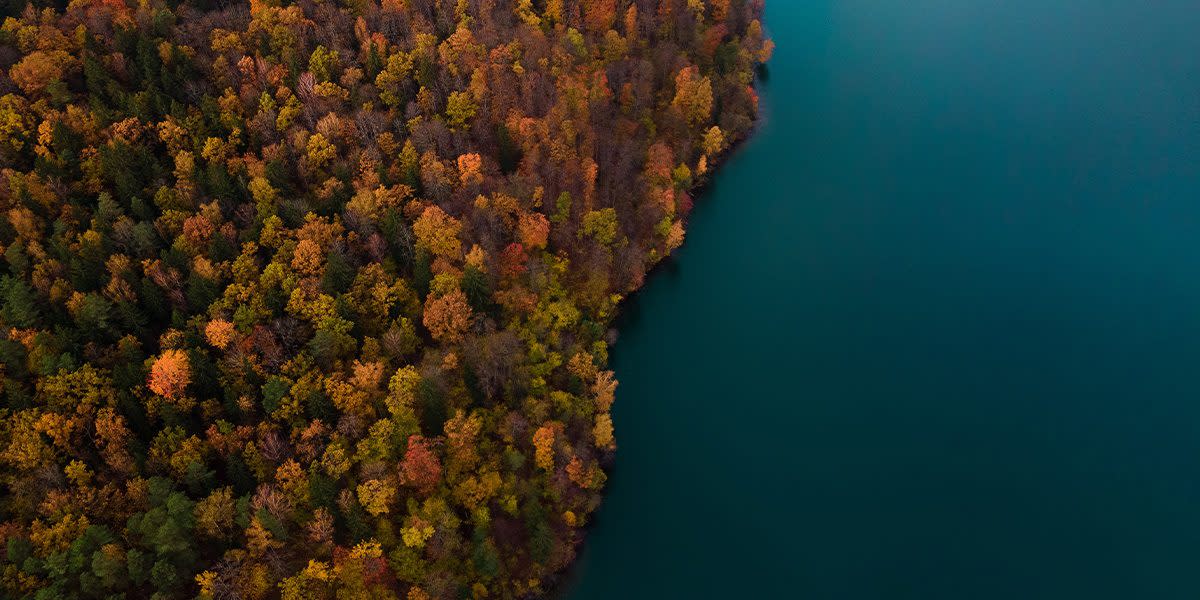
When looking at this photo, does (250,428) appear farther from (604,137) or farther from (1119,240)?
(1119,240)

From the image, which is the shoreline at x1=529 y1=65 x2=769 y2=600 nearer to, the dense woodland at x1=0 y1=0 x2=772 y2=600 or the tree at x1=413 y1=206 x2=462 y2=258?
the dense woodland at x1=0 y1=0 x2=772 y2=600

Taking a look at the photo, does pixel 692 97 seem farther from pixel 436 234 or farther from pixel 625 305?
pixel 436 234

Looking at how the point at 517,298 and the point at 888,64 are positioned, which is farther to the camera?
Answer: the point at 888,64

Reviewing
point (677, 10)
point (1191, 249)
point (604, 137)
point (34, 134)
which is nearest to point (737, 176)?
point (604, 137)

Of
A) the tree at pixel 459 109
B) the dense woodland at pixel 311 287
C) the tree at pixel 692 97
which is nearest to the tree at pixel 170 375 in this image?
the dense woodland at pixel 311 287

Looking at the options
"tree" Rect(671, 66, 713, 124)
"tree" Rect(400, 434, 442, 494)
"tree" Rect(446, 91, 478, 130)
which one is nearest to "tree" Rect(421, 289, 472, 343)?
"tree" Rect(400, 434, 442, 494)

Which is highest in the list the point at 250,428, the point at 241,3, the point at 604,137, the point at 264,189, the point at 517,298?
the point at 604,137

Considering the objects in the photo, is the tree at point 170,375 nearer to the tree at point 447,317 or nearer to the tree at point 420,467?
the tree at point 420,467

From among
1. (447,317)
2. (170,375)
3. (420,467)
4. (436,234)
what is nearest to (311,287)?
(447,317)
